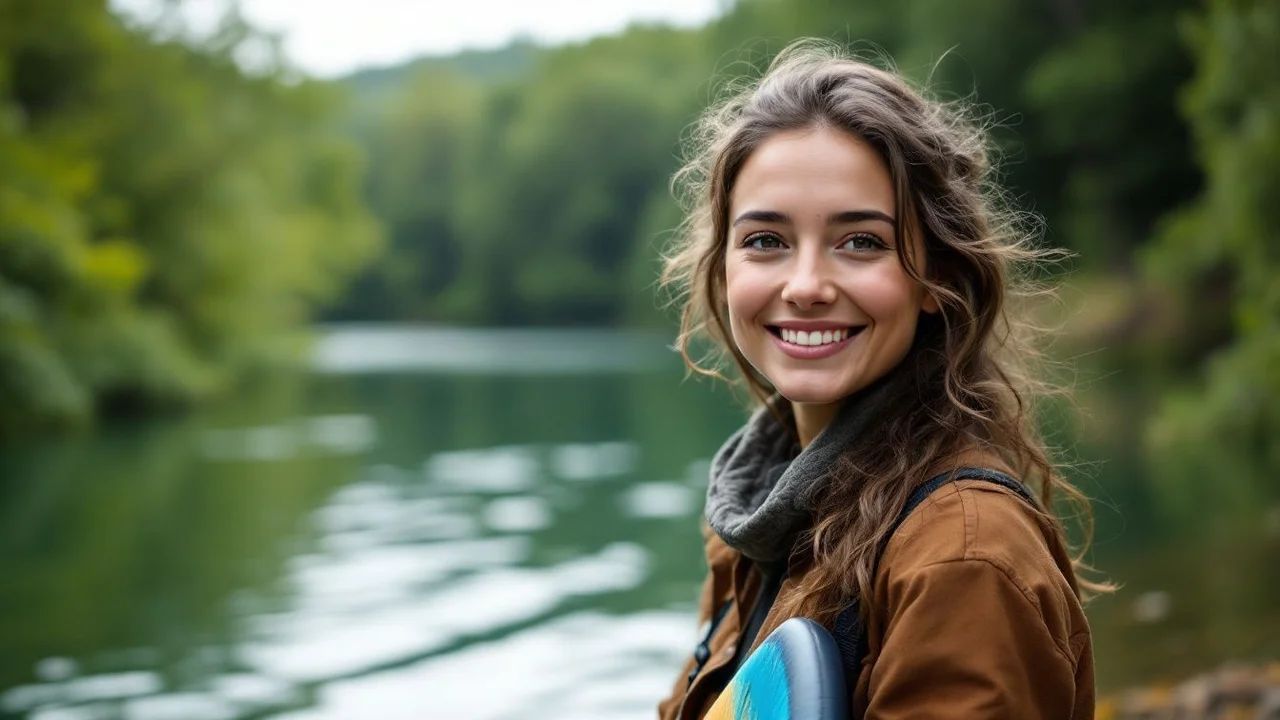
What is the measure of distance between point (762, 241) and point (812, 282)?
0.13m

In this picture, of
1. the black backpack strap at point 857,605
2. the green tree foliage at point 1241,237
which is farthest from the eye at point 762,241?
the green tree foliage at point 1241,237

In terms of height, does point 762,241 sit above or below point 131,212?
below

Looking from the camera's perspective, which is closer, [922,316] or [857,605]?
A: [857,605]

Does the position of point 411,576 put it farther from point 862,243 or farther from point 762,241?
point 862,243

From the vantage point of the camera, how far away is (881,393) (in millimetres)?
1955

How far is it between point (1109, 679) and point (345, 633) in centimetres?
443

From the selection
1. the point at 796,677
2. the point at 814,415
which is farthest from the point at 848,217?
the point at 796,677

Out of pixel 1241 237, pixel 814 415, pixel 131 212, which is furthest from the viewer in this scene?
pixel 131 212

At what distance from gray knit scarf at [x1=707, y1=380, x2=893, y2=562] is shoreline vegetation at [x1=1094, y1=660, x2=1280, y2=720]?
3699 mm

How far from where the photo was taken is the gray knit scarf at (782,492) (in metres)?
1.93

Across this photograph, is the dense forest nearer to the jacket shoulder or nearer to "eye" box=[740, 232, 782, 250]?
"eye" box=[740, 232, 782, 250]

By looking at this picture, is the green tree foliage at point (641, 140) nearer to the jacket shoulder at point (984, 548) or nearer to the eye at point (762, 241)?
the eye at point (762, 241)

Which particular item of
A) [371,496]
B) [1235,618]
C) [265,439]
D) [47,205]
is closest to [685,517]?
[371,496]

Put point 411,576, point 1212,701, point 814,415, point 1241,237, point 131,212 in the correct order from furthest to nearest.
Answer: point 131,212 → point 1241,237 → point 411,576 → point 1212,701 → point 814,415
